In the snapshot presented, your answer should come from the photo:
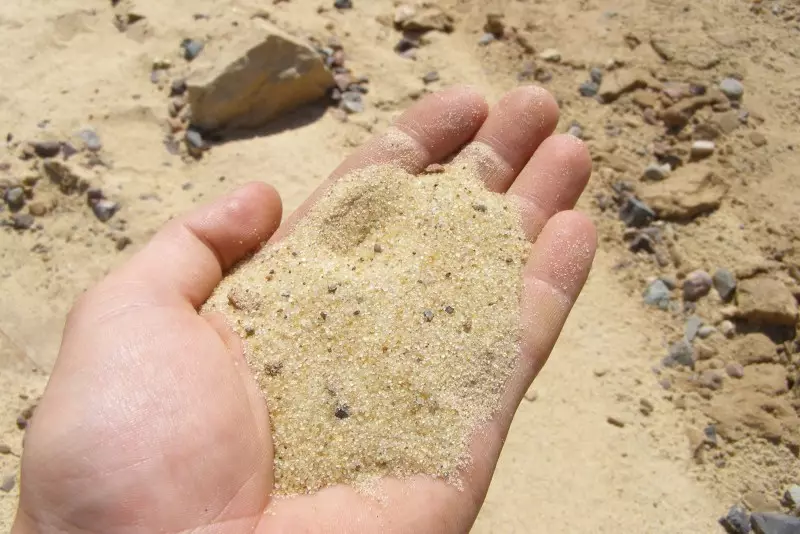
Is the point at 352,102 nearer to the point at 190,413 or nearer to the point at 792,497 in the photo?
the point at 190,413

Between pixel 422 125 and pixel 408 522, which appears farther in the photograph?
pixel 422 125

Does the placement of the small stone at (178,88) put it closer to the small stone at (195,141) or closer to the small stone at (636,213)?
the small stone at (195,141)

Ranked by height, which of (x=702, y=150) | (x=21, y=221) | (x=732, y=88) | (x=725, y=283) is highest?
(x=732, y=88)

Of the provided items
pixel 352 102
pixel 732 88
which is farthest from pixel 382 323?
pixel 732 88

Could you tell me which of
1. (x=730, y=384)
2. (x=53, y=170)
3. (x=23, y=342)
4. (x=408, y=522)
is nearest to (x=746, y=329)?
(x=730, y=384)

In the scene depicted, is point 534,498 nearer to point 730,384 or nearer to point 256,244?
point 730,384

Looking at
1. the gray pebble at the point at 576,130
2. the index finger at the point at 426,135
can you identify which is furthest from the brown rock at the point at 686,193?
the index finger at the point at 426,135

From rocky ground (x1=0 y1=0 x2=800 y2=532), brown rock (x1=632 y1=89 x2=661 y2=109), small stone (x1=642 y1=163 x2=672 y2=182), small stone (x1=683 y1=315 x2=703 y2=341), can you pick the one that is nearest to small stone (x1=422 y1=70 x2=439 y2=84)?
rocky ground (x1=0 y1=0 x2=800 y2=532)
